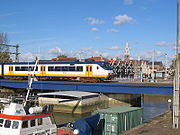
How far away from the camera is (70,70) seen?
4175 cm

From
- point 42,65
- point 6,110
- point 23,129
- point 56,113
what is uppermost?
point 42,65

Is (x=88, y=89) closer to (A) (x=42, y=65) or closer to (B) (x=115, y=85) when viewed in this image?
(B) (x=115, y=85)

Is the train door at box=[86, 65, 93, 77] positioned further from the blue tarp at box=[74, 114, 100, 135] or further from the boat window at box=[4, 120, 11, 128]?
the boat window at box=[4, 120, 11, 128]

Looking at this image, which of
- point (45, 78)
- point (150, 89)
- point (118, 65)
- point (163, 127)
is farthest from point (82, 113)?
point (118, 65)

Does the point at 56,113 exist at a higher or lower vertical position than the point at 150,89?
lower

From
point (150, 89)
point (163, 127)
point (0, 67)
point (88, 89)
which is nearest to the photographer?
point (163, 127)

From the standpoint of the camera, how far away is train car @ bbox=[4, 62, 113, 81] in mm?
39156

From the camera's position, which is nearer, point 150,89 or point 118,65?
point 150,89

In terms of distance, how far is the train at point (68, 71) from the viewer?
3919 cm

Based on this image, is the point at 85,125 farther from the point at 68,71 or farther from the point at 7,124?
the point at 68,71

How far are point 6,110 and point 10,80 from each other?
3470 cm

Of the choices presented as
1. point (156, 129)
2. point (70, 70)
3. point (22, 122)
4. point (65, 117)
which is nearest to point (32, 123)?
point (22, 122)

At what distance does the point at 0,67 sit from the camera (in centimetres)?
5103

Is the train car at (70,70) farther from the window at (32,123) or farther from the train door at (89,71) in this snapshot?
the window at (32,123)
